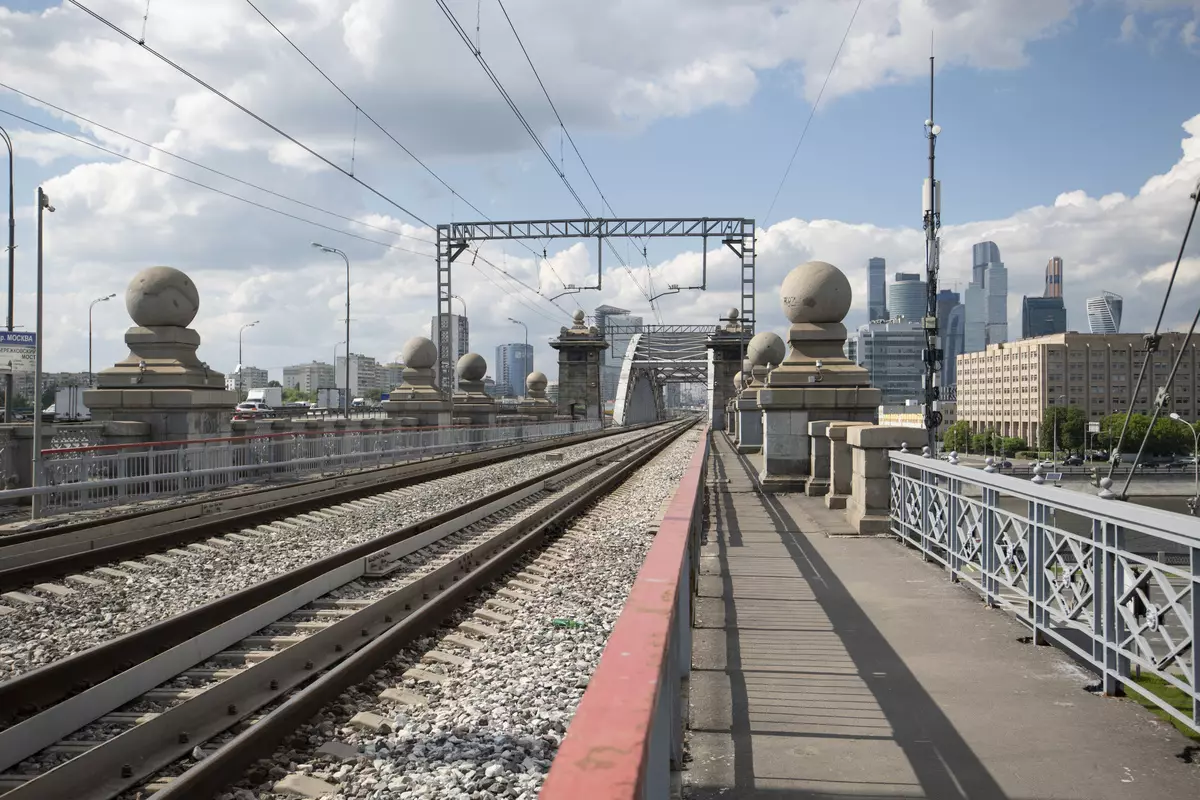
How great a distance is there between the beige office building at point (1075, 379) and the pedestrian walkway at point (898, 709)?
329 ft

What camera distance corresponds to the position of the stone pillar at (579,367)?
88312mm

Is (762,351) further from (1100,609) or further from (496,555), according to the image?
(1100,609)

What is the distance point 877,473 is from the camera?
11844 mm

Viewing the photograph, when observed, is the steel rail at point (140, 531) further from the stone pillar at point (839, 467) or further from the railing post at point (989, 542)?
the railing post at point (989, 542)

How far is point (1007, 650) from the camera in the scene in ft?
19.9

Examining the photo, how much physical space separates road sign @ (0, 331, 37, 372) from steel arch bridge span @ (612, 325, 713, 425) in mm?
87476

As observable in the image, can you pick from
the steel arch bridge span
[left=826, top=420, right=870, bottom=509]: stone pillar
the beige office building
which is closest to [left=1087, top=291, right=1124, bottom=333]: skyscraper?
the beige office building

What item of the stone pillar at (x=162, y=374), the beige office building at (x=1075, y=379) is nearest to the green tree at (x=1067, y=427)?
the beige office building at (x=1075, y=379)

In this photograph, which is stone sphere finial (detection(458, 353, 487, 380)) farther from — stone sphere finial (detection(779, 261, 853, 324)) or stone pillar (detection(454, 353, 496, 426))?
stone sphere finial (detection(779, 261, 853, 324))

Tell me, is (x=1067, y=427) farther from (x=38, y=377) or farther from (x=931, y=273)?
(x=38, y=377)

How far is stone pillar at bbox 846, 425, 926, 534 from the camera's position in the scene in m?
11.6

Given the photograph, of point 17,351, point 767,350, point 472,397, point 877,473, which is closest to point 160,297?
point 17,351

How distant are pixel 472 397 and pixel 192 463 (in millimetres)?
30560

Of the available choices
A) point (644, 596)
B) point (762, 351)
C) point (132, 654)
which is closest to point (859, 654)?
point (644, 596)
